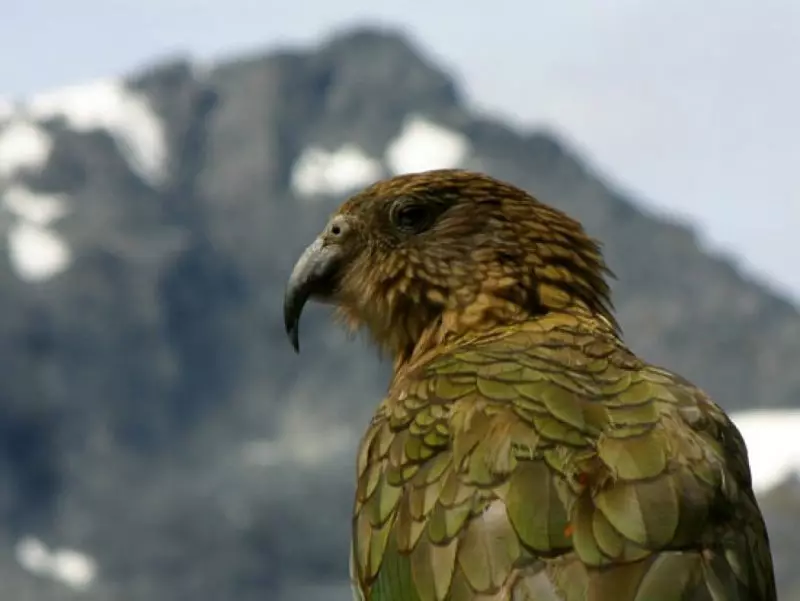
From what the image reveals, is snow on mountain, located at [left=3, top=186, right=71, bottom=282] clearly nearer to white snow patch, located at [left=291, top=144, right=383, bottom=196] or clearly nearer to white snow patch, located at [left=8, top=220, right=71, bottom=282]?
white snow patch, located at [left=8, top=220, right=71, bottom=282]

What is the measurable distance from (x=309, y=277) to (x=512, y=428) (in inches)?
59.9

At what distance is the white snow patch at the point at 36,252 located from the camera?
8838 cm

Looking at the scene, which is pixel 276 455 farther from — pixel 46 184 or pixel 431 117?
pixel 431 117

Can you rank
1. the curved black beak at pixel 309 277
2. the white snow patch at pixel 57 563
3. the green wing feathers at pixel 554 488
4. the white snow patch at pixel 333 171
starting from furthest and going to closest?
the white snow patch at pixel 333 171, the white snow patch at pixel 57 563, the curved black beak at pixel 309 277, the green wing feathers at pixel 554 488

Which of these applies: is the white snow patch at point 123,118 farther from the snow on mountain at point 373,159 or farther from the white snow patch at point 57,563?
the white snow patch at point 57,563

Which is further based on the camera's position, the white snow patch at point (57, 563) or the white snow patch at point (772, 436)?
the white snow patch at point (57, 563)

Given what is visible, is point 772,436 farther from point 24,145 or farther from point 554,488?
point 554,488

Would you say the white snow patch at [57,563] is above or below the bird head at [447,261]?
above

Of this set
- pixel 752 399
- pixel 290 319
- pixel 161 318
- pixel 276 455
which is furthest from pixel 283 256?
pixel 290 319

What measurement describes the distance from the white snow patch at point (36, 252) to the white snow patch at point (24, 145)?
6.21 metres

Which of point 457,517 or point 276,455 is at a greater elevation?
point 276,455

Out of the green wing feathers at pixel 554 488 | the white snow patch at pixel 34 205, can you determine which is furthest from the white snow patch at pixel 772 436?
the white snow patch at pixel 34 205

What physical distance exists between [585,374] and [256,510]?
247 ft

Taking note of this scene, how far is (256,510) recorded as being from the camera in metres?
78.1
